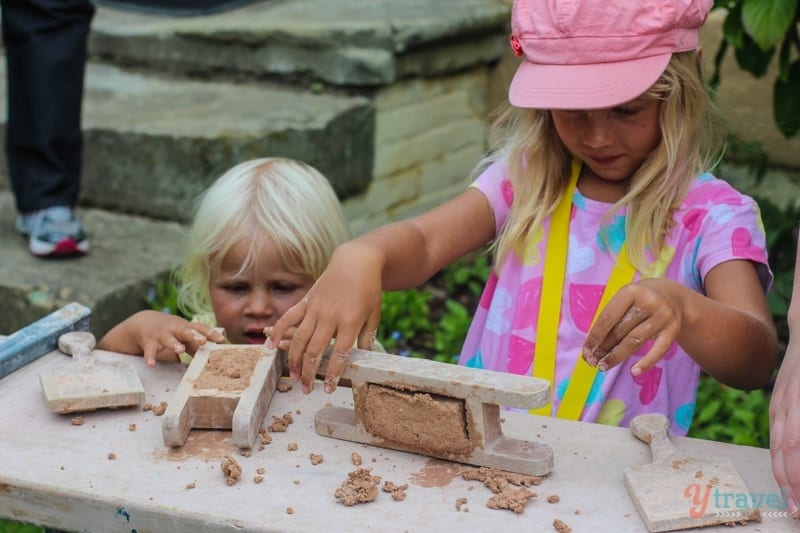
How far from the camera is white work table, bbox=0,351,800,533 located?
4.84 feet

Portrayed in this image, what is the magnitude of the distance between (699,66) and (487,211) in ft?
1.72

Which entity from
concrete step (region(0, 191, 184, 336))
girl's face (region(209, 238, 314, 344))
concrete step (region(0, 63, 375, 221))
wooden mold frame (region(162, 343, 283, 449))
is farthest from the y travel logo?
concrete step (region(0, 63, 375, 221))

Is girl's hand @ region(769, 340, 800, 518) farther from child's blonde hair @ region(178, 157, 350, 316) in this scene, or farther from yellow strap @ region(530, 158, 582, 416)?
child's blonde hair @ region(178, 157, 350, 316)

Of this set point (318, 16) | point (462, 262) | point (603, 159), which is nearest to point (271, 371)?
point (603, 159)

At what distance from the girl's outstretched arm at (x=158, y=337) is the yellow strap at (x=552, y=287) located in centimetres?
66

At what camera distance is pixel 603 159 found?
7.11 ft

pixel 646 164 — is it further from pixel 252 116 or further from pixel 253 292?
pixel 252 116

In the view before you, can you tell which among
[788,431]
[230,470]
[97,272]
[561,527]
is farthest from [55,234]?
[788,431]

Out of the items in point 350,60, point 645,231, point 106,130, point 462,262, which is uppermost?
point 645,231

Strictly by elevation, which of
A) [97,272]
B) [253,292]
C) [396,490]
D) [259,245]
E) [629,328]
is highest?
[629,328]

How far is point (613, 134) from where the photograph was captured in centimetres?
210

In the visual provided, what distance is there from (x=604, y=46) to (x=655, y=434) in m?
0.75

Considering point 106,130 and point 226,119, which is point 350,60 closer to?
point 226,119

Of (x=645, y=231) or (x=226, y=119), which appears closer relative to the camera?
(x=645, y=231)
